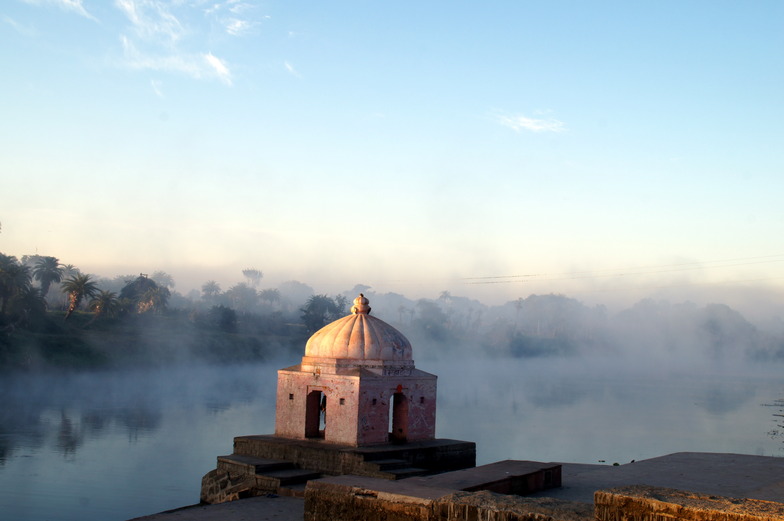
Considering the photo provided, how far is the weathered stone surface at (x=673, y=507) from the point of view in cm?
436

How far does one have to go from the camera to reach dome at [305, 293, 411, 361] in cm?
1137

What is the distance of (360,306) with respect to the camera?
12312 millimetres

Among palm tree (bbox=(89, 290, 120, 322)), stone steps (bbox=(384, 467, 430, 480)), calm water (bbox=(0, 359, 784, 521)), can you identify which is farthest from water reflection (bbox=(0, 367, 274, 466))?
stone steps (bbox=(384, 467, 430, 480))

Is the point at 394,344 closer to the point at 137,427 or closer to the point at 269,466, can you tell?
the point at 269,466

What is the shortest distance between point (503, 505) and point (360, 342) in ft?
19.7

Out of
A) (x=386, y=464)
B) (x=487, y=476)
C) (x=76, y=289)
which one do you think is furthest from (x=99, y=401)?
(x=487, y=476)

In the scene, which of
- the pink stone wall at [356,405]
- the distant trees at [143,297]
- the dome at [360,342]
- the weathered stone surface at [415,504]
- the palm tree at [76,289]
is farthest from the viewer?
the distant trees at [143,297]

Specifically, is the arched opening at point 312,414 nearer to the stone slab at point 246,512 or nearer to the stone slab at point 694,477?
the stone slab at point 246,512

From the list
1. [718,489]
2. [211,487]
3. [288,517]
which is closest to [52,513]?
[211,487]

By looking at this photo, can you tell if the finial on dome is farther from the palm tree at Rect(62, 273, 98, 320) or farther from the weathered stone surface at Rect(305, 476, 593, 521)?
A: the palm tree at Rect(62, 273, 98, 320)

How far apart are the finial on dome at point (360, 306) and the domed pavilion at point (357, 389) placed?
0.17 meters

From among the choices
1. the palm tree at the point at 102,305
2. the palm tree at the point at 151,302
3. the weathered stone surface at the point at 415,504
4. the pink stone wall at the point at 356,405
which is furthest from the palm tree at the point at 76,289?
the weathered stone surface at the point at 415,504

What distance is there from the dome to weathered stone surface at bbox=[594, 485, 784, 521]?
664 cm

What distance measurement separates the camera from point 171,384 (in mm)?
38219
